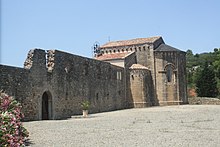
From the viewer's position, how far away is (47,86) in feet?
68.2

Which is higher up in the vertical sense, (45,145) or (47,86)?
(47,86)

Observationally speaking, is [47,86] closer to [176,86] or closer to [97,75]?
[97,75]

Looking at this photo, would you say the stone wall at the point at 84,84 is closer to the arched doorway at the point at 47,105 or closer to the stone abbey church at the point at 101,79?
the stone abbey church at the point at 101,79

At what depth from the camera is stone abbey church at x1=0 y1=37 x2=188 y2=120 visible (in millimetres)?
19266

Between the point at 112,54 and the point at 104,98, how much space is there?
10.2m

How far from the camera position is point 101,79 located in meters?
29.0

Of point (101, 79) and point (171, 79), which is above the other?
point (171, 79)

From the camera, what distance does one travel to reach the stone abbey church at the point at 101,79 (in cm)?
1927

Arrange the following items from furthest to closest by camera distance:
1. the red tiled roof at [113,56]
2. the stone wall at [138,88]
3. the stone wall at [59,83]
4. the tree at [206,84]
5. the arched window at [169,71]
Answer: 1. the tree at [206,84]
2. the arched window at [169,71]
3. the red tiled roof at [113,56]
4. the stone wall at [138,88]
5. the stone wall at [59,83]

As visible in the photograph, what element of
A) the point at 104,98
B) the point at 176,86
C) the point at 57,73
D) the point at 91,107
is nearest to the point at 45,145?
the point at 57,73

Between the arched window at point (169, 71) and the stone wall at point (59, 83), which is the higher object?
the arched window at point (169, 71)

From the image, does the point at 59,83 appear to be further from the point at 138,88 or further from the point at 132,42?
the point at 132,42

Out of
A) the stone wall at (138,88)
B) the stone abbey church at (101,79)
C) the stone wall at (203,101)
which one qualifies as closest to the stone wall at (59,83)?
the stone abbey church at (101,79)

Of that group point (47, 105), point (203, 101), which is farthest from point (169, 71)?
point (47, 105)
